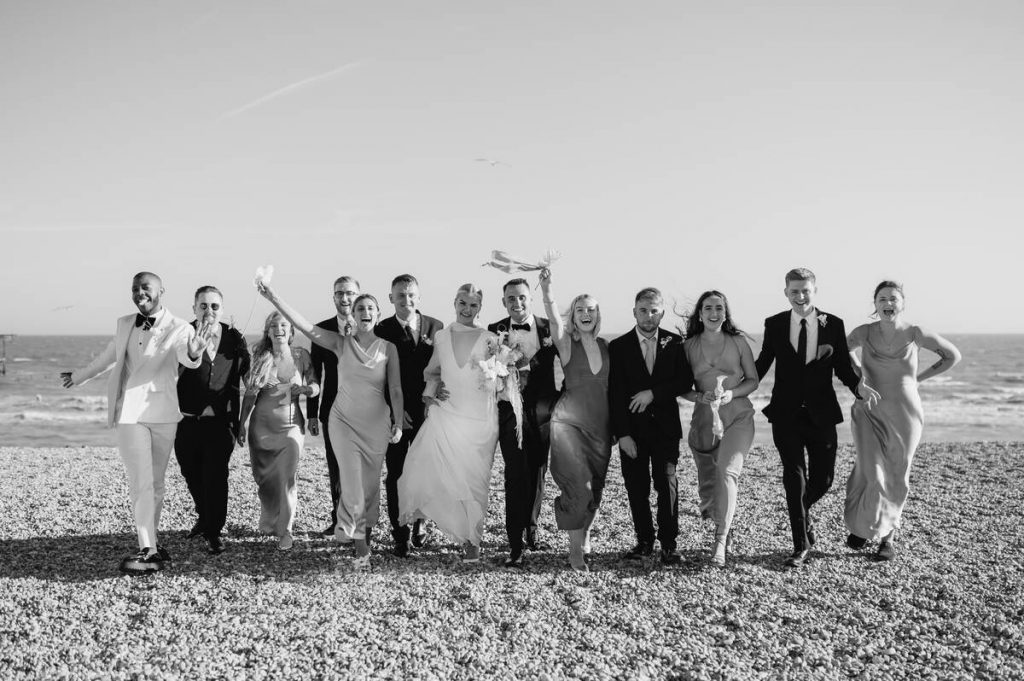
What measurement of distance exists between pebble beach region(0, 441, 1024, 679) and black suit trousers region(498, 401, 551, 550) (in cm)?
37

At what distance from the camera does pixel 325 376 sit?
6.39 meters

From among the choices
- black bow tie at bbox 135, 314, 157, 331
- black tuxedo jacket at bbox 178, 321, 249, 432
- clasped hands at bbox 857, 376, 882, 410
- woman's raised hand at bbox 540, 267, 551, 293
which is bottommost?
clasped hands at bbox 857, 376, 882, 410

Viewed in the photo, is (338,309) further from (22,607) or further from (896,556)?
(896,556)

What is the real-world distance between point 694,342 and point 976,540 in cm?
350

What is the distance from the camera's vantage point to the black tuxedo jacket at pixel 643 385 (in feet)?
18.3

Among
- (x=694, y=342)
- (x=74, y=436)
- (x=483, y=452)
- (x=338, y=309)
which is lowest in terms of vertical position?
(x=74, y=436)

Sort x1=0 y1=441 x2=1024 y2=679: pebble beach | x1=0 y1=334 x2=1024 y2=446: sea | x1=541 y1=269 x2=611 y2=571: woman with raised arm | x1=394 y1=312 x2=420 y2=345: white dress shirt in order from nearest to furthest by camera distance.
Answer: x1=0 y1=441 x2=1024 y2=679: pebble beach < x1=541 y1=269 x2=611 y2=571: woman with raised arm < x1=394 y1=312 x2=420 y2=345: white dress shirt < x1=0 y1=334 x2=1024 y2=446: sea

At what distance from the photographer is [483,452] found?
5695 millimetres

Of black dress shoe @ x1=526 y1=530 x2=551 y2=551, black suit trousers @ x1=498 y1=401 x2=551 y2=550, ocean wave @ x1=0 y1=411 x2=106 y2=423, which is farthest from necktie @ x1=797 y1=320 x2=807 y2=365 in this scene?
ocean wave @ x1=0 y1=411 x2=106 y2=423

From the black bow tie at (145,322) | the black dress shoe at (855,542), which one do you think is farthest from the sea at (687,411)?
the black bow tie at (145,322)

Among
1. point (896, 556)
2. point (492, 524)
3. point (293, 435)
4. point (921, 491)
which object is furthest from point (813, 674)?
point (921, 491)

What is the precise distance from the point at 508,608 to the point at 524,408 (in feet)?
5.21

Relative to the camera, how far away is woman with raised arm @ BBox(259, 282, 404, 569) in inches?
227

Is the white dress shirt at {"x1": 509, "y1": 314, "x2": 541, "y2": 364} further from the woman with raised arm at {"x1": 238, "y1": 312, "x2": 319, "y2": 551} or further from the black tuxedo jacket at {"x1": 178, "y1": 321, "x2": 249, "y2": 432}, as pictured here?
the black tuxedo jacket at {"x1": 178, "y1": 321, "x2": 249, "y2": 432}
